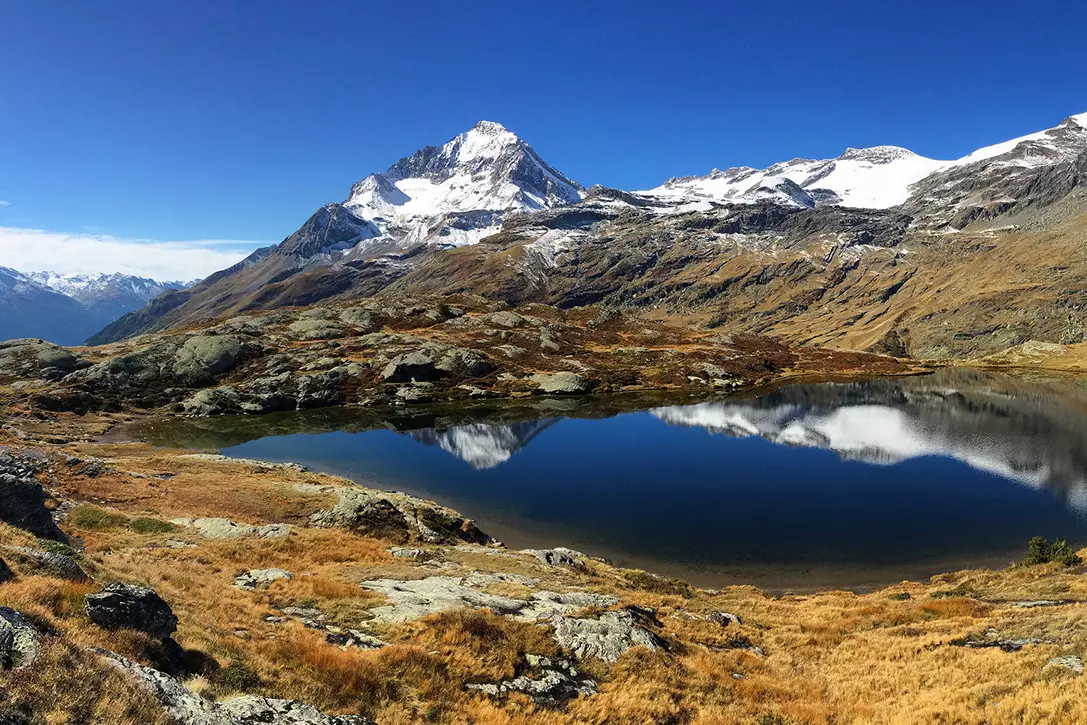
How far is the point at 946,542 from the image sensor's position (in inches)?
1671

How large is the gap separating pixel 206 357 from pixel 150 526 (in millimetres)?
104418

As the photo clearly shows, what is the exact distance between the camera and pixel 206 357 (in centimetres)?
11700

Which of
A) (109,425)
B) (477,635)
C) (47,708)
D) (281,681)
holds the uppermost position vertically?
(47,708)

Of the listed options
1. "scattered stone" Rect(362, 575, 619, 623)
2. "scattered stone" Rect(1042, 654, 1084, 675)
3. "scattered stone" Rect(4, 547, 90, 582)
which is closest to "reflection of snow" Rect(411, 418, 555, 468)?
"scattered stone" Rect(362, 575, 619, 623)

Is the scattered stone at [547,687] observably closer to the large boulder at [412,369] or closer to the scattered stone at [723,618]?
the scattered stone at [723,618]

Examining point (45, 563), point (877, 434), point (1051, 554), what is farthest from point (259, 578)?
point (877, 434)

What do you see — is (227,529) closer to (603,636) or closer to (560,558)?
(560,558)

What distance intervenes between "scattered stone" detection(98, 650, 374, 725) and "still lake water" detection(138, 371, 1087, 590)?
31.2 meters

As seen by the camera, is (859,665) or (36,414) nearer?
(859,665)

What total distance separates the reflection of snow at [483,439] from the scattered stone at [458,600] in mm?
43472

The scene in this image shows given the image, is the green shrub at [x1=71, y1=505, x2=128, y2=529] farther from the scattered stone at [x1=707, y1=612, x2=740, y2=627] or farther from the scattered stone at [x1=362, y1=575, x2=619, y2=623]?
the scattered stone at [x1=707, y1=612, x2=740, y2=627]

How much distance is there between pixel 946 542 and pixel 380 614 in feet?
148

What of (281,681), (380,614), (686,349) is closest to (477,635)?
(380,614)

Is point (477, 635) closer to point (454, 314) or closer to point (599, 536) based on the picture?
point (599, 536)
